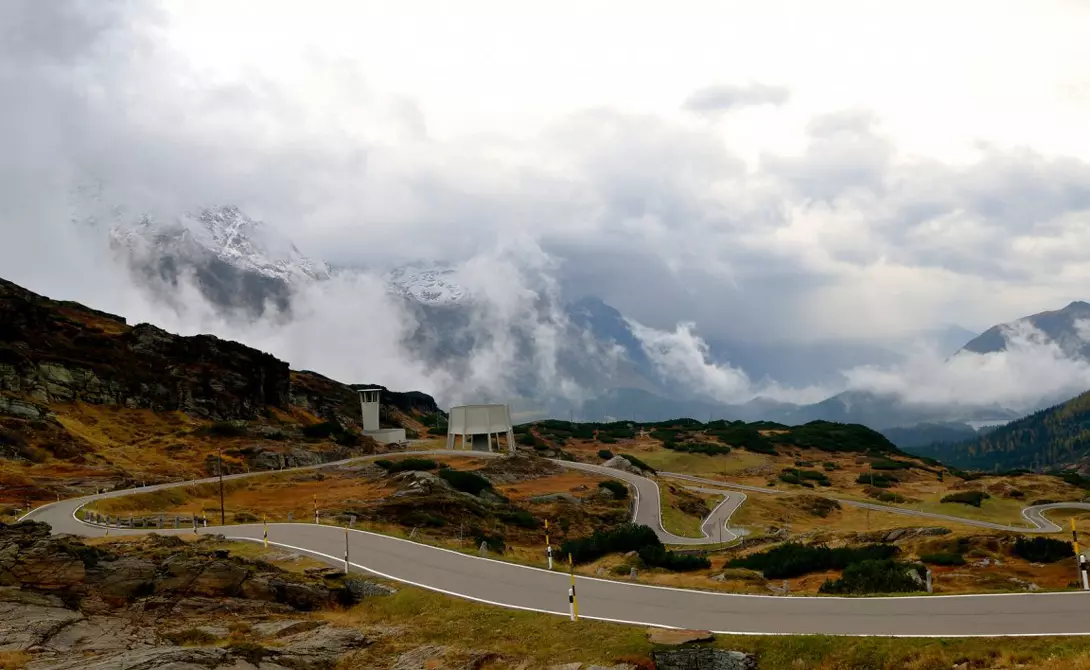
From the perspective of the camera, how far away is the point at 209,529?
36.6 m

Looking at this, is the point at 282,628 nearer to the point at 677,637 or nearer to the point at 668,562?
the point at 677,637

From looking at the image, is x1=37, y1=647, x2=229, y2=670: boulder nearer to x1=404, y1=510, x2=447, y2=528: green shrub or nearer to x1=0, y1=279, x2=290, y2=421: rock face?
x1=404, y1=510, x2=447, y2=528: green shrub

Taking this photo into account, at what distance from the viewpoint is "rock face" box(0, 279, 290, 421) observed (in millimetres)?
80562

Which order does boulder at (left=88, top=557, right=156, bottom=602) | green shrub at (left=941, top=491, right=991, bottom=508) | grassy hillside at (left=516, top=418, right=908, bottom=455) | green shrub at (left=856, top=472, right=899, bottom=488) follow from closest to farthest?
boulder at (left=88, top=557, right=156, bottom=602) < green shrub at (left=941, top=491, right=991, bottom=508) < green shrub at (left=856, top=472, right=899, bottom=488) < grassy hillside at (left=516, top=418, right=908, bottom=455)

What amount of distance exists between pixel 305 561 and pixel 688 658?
16429mm

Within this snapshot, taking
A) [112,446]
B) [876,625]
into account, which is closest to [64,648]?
[876,625]

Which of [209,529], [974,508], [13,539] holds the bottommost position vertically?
[974,508]

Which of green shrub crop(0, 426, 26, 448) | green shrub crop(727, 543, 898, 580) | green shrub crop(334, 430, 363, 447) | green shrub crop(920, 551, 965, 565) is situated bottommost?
green shrub crop(920, 551, 965, 565)

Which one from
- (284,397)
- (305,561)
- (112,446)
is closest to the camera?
(305,561)

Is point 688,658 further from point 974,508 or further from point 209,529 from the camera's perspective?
point 974,508

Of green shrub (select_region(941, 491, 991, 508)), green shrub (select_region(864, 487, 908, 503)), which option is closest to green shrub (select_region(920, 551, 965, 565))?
green shrub (select_region(941, 491, 991, 508))

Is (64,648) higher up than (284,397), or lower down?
lower down

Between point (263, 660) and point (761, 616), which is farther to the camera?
point (761, 616)

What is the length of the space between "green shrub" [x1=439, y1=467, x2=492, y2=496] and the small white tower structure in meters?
57.7
